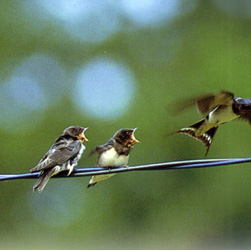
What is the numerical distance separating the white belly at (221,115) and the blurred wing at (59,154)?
2.19 ft

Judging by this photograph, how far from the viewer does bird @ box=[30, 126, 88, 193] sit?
8.42ft

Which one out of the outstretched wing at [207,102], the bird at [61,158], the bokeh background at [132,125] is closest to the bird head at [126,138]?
the bird at [61,158]

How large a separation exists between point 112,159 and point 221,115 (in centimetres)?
58

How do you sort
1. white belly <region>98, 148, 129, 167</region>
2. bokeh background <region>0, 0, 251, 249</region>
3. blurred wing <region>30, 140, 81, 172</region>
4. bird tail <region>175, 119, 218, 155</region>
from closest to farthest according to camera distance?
1. blurred wing <region>30, 140, 81, 172</region>
2. white belly <region>98, 148, 129, 167</region>
3. bird tail <region>175, 119, 218, 155</region>
4. bokeh background <region>0, 0, 251, 249</region>

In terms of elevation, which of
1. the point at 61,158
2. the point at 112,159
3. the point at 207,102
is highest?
the point at 207,102

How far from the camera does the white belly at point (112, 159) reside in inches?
112

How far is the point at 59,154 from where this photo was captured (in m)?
2.69

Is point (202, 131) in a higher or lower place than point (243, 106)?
lower

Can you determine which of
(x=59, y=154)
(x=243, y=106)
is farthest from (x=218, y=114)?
(x=59, y=154)

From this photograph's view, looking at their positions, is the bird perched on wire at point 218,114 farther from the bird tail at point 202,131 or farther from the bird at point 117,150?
the bird at point 117,150

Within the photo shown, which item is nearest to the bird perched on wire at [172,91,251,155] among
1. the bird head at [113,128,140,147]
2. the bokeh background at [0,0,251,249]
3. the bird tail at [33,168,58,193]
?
the bird head at [113,128,140,147]

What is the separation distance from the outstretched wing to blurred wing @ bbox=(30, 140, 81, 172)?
525mm

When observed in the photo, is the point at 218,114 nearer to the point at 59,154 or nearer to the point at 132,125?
the point at 59,154

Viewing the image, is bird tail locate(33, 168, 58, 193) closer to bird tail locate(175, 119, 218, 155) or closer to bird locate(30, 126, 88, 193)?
bird locate(30, 126, 88, 193)
